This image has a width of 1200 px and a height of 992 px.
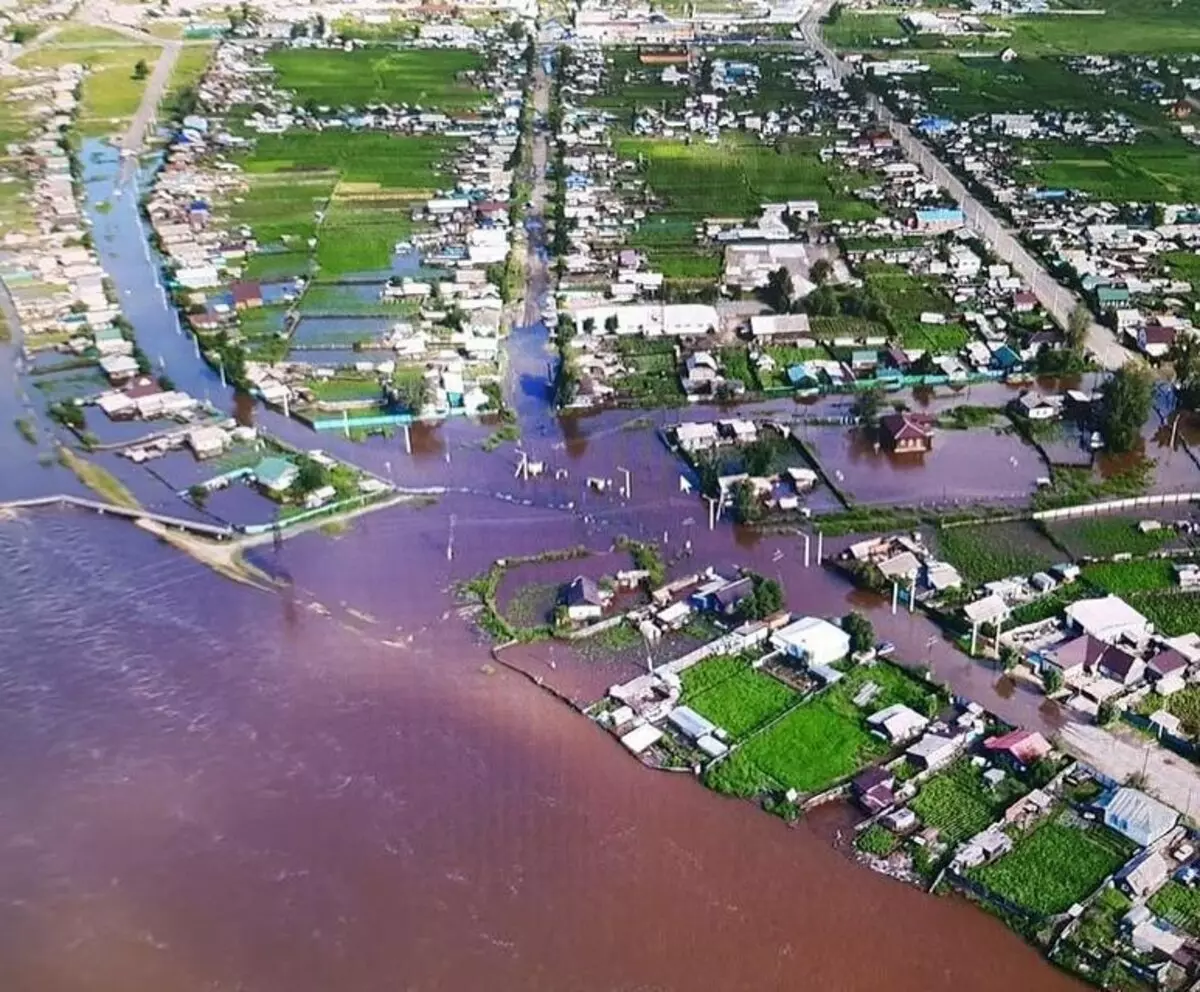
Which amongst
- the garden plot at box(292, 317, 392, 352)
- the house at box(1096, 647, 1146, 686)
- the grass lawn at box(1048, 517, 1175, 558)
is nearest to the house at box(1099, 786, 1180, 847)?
the house at box(1096, 647, 1146, 686)

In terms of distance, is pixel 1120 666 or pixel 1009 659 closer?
pixel 1120 666

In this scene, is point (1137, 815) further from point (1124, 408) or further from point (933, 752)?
point (1124, 408)

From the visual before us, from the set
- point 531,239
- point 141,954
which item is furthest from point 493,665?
point 531,239

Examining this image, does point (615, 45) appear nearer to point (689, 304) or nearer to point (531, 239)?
point (531, 239)

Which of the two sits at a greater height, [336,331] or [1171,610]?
[1171,610]

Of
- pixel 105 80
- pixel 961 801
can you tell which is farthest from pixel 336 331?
pixel 105 80

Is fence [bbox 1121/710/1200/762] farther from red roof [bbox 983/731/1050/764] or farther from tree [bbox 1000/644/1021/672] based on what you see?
tree [bbox 1000/644/1021/672]
